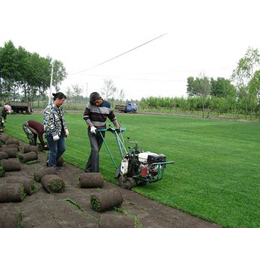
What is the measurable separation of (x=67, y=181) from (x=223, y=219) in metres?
Answer: 3.28

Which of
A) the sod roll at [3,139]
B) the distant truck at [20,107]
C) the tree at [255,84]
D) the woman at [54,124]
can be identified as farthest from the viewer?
the tree at [255,84]

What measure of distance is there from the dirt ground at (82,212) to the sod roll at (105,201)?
0.08 metres

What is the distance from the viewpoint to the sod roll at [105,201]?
432cm

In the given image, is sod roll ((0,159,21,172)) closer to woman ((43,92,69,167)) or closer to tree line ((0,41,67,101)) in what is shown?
woman ((43,92,69,167))

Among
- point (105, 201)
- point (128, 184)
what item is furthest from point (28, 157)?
point (105, 201)

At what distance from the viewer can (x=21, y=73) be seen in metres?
46.3

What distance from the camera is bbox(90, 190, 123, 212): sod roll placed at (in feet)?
14.2

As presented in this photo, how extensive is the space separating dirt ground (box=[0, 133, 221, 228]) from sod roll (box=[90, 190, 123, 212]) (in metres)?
0.08

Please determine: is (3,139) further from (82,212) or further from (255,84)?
(255,84)

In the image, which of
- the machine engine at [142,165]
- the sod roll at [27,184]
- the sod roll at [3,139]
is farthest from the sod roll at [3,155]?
the machine engine at [142,165]

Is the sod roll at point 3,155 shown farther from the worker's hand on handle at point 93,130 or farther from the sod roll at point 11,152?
the worker's hand on handle at point 93,130

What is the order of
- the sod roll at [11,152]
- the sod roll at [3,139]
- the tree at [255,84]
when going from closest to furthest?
the sod roll at [11,152] < the sod roll at [3,139] < the tree at [255,84]

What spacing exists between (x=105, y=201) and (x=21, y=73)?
46384 mm

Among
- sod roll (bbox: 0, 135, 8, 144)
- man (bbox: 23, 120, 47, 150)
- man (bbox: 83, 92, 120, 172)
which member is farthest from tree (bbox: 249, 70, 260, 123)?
man (bbox: 83, 92, 120, 172)
